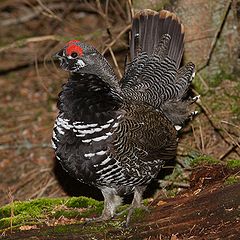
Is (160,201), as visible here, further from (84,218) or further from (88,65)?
(88,65)

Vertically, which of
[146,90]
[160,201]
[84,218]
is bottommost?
[84,218]

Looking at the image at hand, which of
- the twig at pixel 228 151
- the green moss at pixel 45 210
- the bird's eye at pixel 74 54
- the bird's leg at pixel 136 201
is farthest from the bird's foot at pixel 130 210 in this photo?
the twig at pixel 228 151

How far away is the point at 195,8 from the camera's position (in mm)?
6465

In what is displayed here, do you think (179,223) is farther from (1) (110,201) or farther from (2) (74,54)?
(2) (74,54)

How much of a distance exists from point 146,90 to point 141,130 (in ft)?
2.35

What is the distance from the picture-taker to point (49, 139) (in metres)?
8.03

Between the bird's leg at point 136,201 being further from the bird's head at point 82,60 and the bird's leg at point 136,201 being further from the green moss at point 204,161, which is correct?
the bird's head at point 82,60

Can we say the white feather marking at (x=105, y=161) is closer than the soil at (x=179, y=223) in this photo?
No

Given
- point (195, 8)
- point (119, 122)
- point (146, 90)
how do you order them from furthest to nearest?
point (195, 8), point (146, 90), point (119, 122)

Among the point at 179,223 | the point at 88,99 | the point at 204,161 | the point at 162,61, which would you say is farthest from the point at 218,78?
the point at 179,223

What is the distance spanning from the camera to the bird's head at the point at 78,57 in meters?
4.95

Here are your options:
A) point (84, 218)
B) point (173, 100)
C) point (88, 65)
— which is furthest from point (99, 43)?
point (84, 218)

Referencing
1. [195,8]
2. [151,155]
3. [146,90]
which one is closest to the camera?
[151,155]

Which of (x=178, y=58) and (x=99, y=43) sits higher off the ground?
(x=178, y=58)
